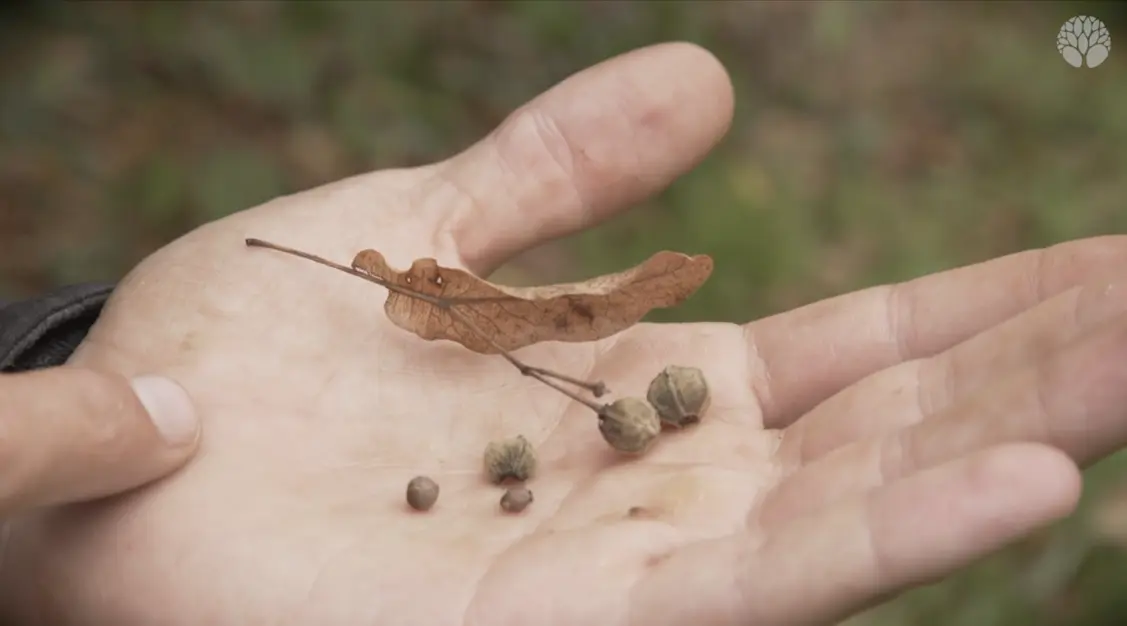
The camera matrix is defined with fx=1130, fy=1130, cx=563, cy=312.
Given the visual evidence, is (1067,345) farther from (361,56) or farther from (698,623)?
(361,56)

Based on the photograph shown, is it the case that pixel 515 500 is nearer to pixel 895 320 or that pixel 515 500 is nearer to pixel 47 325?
pixel 895 320

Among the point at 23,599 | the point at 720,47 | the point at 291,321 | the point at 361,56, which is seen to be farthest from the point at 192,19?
the point at 23,599

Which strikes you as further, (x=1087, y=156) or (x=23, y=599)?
(x=1087, y=156)

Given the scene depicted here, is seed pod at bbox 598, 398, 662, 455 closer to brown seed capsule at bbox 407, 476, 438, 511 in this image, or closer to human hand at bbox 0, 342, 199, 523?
brown seed capsule at bbox 407, 476, 438, 511

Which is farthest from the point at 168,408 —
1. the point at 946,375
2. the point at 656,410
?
the point at 946,375

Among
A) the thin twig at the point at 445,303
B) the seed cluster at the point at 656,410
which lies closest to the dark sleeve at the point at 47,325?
the thin twig at the point at 445,303

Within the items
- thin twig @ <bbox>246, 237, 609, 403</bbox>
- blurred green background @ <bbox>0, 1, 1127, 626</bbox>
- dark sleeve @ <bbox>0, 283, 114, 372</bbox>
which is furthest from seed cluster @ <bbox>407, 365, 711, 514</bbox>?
blurred green background @ <bbox>0, 1, 1127, 626</bbox>
